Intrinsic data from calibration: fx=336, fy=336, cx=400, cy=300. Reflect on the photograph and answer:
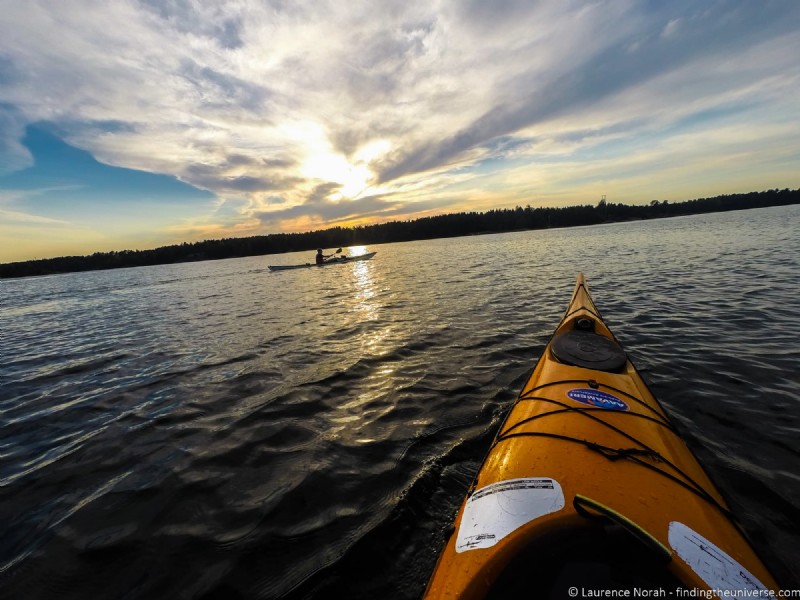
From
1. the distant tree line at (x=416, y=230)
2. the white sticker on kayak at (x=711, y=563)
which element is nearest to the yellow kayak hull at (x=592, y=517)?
the white sticker on kayak at (x=711, y=563)

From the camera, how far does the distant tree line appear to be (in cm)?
11181

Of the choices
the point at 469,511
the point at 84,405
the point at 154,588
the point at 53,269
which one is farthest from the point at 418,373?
the point at 53,269

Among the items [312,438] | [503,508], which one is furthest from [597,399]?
[312,438]

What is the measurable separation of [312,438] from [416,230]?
131m

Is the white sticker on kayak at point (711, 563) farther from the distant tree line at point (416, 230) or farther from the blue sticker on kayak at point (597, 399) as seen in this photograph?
the distant tree line at point (416, 230)

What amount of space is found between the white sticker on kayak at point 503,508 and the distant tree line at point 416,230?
12062 centimetres

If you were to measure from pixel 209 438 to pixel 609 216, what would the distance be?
164675mm

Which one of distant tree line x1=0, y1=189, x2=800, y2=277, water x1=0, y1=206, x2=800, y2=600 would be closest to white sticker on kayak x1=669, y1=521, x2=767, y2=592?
water x1=0, y1=206, x2=800, y2=600

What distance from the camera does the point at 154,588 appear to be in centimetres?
309

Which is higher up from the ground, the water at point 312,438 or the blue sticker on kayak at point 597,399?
the blue sticker on kayak at point 597,399

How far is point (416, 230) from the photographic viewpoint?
13262 cm

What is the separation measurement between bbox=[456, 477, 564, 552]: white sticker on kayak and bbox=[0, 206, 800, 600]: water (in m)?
1.00

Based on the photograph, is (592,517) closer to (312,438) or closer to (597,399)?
(597,399)

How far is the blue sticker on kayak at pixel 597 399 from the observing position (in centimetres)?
385
